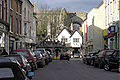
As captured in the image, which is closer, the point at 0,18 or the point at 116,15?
the point at 0,18

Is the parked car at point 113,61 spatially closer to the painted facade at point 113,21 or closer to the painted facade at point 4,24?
the painted facade at point 4,24

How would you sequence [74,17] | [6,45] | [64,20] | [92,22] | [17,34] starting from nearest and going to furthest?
[6,45] < [17,34] < [92,22] < [64,20] < [74,17]

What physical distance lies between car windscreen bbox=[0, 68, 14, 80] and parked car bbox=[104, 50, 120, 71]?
13826 mm

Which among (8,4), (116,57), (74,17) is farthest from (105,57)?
(74,17)

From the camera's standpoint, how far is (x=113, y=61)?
18.5 metres

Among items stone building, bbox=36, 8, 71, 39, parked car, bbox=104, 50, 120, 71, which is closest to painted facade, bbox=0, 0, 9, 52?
parked car, bbox=104, 50, 120, 71

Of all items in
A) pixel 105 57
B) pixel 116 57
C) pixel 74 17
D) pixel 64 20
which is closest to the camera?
pixel 116 57

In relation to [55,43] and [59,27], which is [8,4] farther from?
[59,27]

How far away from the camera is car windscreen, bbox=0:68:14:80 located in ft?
17.1

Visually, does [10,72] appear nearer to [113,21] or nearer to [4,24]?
[4,24]

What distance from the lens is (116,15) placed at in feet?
118

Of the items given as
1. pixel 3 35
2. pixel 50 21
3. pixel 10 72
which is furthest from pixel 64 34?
pixel 10 72

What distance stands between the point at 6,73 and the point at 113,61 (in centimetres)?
1416

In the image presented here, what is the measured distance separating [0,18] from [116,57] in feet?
43.7
